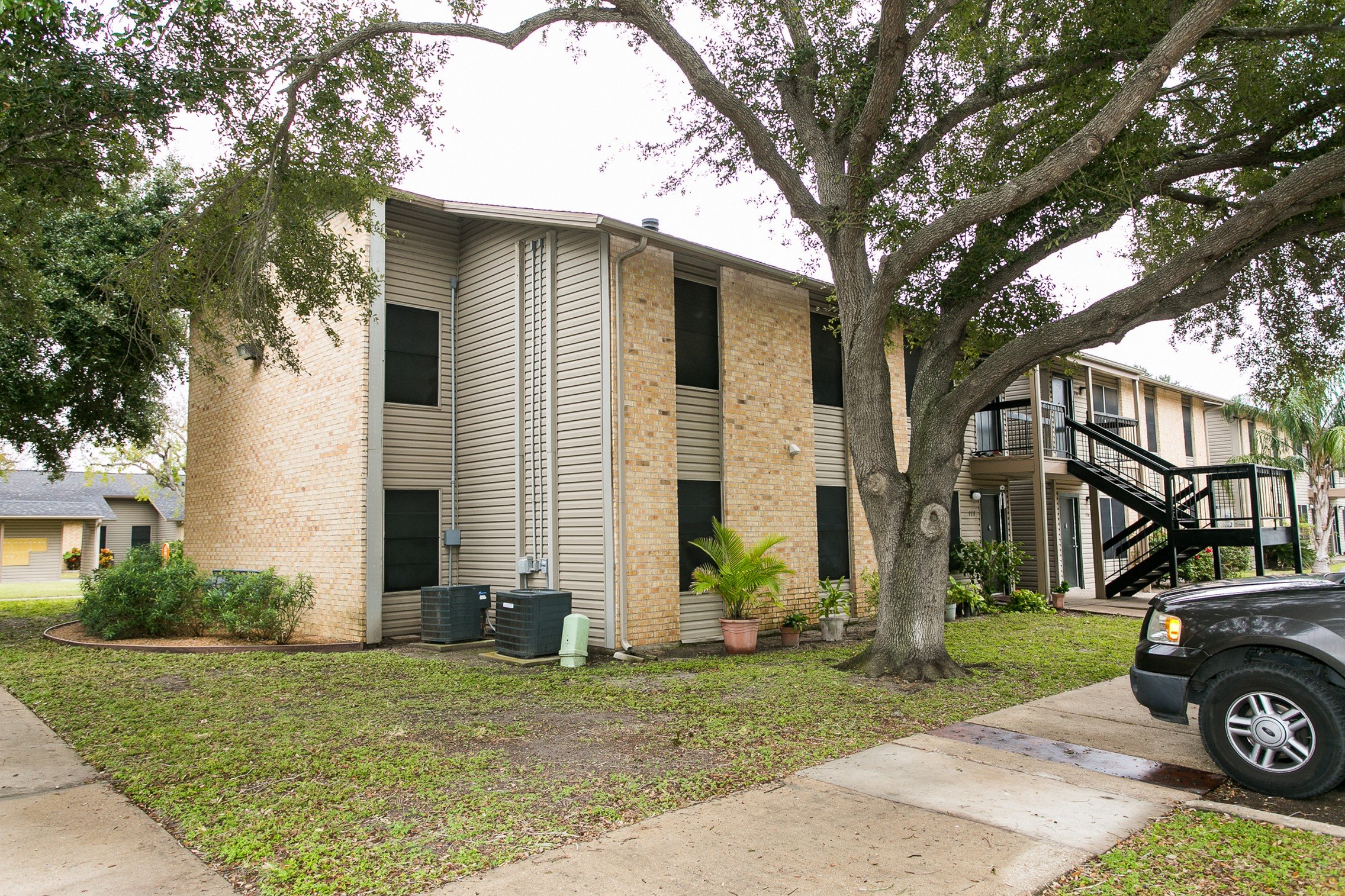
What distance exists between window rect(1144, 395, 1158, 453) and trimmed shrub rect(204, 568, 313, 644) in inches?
865

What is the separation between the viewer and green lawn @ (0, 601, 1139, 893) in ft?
14.6

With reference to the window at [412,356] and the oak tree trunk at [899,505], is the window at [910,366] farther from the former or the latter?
the window at [412,356]

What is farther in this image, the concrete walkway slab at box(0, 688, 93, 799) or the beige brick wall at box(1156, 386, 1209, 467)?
the beige brick wall at box(1156, 386, 1209, 467)

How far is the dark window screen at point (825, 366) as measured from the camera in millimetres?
14281

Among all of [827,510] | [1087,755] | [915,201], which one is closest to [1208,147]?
[915,201]

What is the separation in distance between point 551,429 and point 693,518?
236 cm

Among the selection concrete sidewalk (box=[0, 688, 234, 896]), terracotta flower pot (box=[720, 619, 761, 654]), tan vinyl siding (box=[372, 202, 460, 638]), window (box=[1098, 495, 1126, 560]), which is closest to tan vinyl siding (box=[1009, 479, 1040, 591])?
window (box=[1098, 495, 1126, 560])

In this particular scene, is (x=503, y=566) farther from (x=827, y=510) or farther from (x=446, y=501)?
(x=827, y=510)

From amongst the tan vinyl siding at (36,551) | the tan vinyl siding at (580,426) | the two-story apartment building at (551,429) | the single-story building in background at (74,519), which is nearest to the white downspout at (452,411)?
the two-story apartment building at (551,429)

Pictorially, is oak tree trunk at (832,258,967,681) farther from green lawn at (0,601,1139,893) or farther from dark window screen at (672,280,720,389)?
dark window screen at (672,280,720,389)

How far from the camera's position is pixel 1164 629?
5.77 m

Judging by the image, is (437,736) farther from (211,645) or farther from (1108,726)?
(211,645)

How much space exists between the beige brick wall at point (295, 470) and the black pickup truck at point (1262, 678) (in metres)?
9.87

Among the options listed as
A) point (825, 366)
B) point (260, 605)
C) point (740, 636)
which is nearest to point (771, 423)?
point (825, 366)
